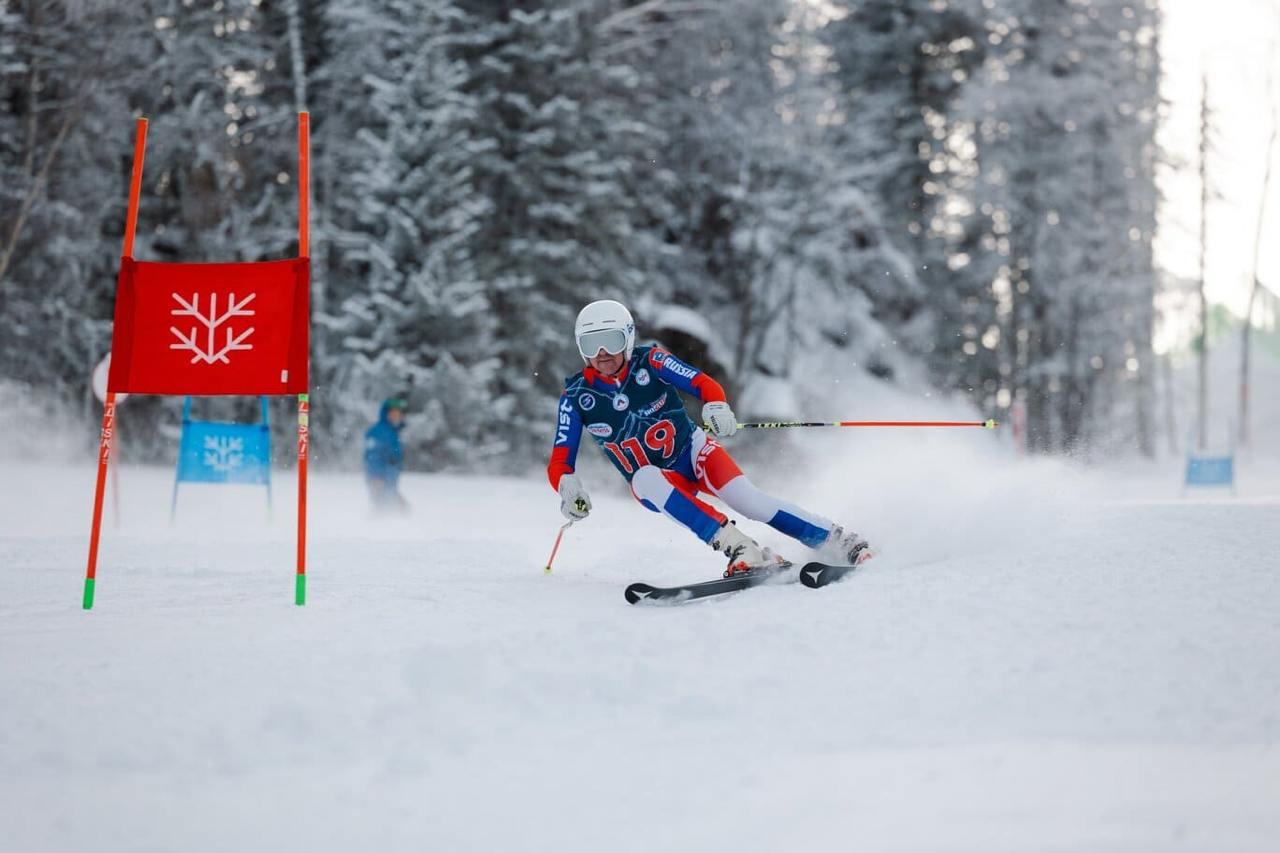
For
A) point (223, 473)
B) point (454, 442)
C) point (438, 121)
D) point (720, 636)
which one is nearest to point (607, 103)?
point (438, 121)

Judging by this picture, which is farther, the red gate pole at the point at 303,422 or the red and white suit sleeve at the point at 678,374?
the red and white suit sleeve at the point at 678,374

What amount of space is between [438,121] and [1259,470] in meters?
21.6

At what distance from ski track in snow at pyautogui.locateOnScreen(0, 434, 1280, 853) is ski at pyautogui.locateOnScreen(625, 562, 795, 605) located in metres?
0.22

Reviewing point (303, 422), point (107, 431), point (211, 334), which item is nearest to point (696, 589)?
point (303, 422)

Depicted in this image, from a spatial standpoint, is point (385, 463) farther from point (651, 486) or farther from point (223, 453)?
point (651, 486)

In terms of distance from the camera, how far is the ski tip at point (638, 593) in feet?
18.9

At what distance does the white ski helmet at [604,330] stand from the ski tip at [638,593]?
1.47m

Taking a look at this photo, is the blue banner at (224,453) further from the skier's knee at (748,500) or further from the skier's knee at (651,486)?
the skier's knee at (748,500)

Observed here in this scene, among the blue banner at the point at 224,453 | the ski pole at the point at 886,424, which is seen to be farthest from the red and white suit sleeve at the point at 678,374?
the blue banner at the point at 224,453

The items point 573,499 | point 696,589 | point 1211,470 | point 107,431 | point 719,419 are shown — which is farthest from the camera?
point 1211,470

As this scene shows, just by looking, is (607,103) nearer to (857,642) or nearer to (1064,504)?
(1064,504)

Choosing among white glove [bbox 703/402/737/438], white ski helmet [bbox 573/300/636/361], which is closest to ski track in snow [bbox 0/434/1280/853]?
white glove [bbox 703/402/737/438]

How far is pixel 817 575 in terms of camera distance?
18.7 feet

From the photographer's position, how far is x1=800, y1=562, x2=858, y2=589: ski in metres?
5.68
